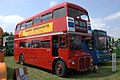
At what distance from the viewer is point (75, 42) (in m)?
11.6

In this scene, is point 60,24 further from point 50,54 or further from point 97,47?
point 97,47

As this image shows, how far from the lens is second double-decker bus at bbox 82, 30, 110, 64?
14.7m

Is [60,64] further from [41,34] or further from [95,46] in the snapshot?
[95,46]

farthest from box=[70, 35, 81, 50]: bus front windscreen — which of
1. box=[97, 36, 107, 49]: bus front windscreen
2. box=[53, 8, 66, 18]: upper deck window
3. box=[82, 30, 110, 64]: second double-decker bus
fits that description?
box=[97, 36, 107, 49]: bus front windscreen

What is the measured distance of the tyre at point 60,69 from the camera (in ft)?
36.4

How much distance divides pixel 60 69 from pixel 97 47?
4668 millimetres

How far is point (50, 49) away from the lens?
41.1 ft

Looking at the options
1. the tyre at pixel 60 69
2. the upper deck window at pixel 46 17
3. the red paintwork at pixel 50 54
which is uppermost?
the upper deck window at pixel 46 17

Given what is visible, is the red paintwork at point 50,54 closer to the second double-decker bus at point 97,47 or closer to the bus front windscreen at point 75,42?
the bus front windscreen at point 75,42

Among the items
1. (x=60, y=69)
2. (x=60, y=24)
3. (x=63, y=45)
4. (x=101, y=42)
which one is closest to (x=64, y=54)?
(x=63, y=45)

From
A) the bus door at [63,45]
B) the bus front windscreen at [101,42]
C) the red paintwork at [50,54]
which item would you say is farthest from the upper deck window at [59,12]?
the bus front windscreen at [101,42]

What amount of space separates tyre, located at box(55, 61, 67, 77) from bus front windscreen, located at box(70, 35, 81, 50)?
3.52 ft

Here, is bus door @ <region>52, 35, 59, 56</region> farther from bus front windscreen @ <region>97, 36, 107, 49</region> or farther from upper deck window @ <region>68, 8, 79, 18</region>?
bus front windscreen @ <region>97, 36, 107, 49</region>

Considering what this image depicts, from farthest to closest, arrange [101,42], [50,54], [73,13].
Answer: [101,42], [50,54], [73,13]
